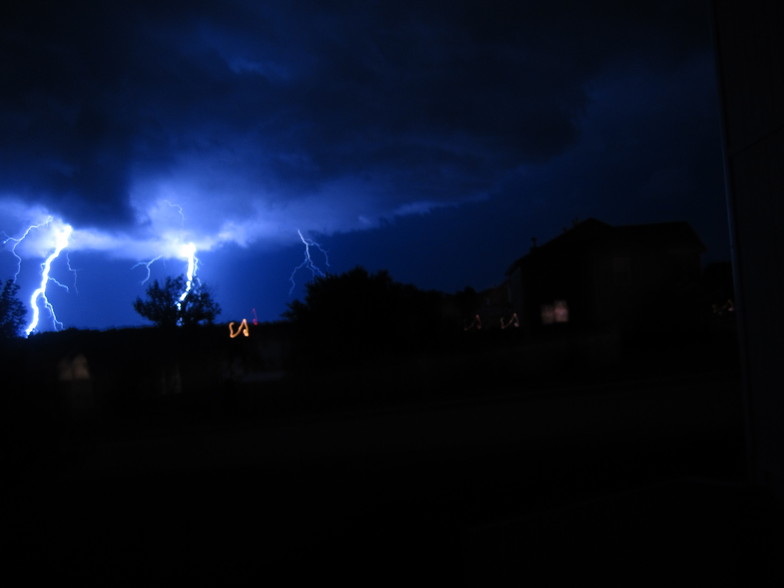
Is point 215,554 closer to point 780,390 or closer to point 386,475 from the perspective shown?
point 386,475

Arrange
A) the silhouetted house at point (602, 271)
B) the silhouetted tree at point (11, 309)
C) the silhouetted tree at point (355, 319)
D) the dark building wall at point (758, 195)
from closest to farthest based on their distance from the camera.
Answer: the dark building wall at point (758, 195) < the silhouetted tree at point (11, 309) < the silhouetted tree at point (355, 319) < the silhouetted house at point (602, 271)

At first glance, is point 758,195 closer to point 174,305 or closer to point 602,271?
point 602,271

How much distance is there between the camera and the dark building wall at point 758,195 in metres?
3.43

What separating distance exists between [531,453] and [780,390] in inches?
190

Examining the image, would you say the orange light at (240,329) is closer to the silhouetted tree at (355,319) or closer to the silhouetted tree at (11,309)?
the silhouetted tree at (355,319)

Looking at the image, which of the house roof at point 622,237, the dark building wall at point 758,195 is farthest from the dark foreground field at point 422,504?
the house roof at point 622,237

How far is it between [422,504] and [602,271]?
86.5ft

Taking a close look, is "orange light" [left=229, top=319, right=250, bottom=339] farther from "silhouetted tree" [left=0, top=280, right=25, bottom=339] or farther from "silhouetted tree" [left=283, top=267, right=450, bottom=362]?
"silhouetted tree" [left=0, top=280, right=25, bottom=339]

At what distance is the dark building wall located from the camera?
11.3 ft

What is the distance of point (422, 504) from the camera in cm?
597

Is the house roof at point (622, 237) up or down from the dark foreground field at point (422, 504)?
up

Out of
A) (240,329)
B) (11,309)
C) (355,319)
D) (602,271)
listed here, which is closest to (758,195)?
(11,309)

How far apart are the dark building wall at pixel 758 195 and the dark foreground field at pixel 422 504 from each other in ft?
1.87

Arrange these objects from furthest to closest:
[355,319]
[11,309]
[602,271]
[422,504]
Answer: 1. [602,271]
2. [355,319]
3. [11,309]
4. [422,504]
